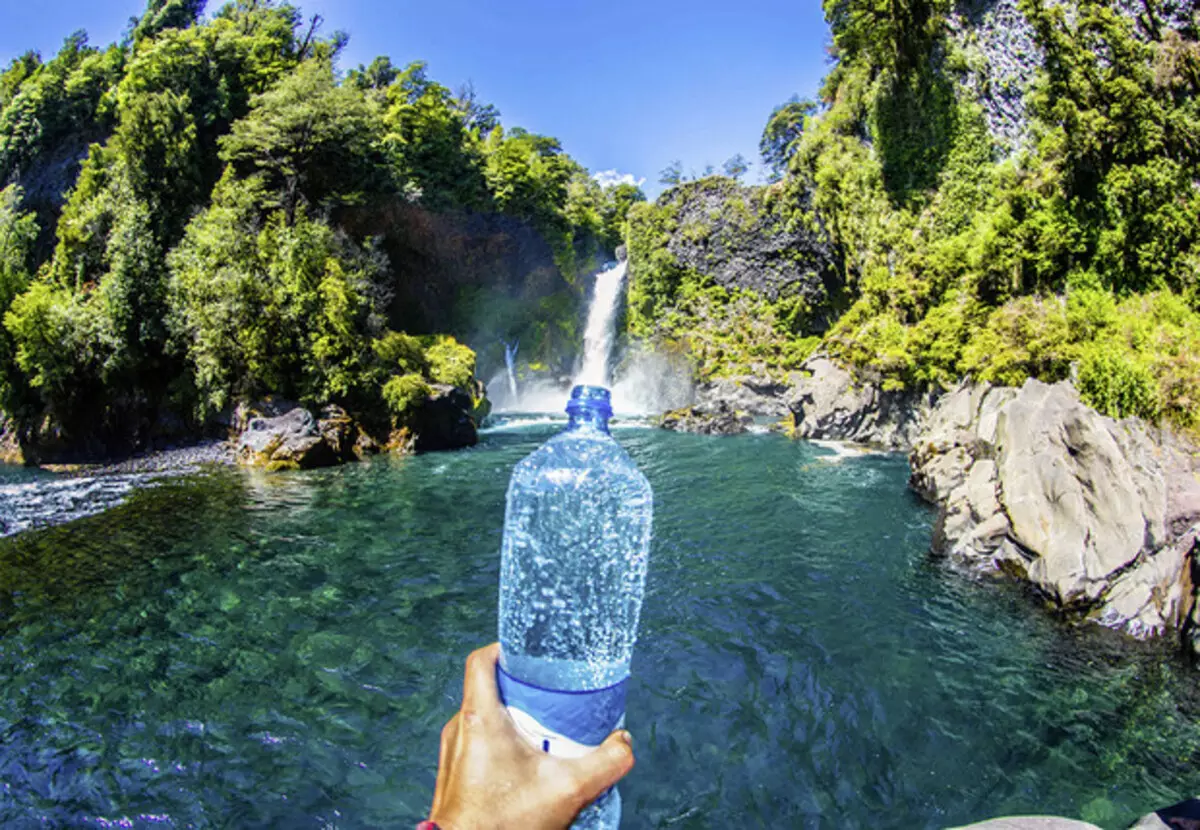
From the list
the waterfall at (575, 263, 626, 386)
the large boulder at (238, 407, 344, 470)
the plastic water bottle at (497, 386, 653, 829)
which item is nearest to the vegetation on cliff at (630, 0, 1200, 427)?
the plastic water bottle at (497, 386, 653, 829)

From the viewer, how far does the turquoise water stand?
3.92 m

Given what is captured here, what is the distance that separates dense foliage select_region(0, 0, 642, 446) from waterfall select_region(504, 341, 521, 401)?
27.3 feet

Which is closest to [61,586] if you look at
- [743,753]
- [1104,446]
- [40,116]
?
[743,753]

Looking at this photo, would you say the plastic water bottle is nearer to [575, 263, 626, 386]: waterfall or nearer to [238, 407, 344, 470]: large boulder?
[238, 407, 344, 470]: large boulder

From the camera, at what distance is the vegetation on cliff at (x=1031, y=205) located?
42.0 ft

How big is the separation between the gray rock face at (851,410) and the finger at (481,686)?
2073 centimetres

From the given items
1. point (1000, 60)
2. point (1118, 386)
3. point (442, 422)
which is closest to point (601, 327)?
point (442, 422)

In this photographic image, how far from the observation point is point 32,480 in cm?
1670

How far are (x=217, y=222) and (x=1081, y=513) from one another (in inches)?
1012

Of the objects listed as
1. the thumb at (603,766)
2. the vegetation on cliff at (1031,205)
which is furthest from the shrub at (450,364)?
the thumb at (603,766)

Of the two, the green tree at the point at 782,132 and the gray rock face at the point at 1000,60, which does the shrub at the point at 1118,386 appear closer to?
the gray rock face at the point at 1000,60

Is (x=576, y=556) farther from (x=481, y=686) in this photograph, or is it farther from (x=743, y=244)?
(x=743, y=244)

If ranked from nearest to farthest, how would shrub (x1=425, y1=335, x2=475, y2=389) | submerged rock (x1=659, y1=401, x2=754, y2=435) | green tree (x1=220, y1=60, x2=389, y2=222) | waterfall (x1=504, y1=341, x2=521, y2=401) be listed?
shrub (x1=425, y1=335, x2=475, y2=389), green tree (x1=220, y1=60, x2=389, y2=222), submerged rock (x1=659, y1=401, x2=754, y2=435), waterfall (x1=504, y1=341, x2=521, y2=401)

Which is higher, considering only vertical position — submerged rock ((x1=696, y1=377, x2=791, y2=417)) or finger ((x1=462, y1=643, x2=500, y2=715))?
finger ((x1=462, y1=643, x2=500, y2=715))
